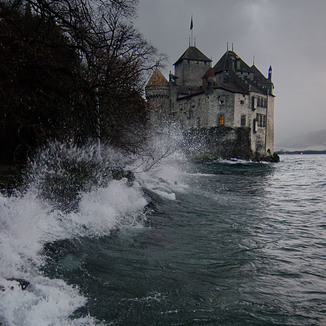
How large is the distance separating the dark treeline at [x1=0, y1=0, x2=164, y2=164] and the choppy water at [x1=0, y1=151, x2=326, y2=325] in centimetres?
246

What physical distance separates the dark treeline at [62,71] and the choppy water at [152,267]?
2.46 m

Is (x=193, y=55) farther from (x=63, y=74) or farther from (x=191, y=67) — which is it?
(x=63, y=74)

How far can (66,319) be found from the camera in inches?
138

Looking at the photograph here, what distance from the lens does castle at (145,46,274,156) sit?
5331 cm

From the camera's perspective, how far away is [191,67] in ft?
206

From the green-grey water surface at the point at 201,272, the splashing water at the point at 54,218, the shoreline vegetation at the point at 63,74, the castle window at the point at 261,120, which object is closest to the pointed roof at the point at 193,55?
the castle window at the point at 261,120

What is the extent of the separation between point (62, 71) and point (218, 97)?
4762 cm

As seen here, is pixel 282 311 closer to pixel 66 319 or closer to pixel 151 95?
pixel 66 319

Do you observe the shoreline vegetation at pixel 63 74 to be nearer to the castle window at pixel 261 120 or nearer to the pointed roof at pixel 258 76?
the castle window at pixel 261 120

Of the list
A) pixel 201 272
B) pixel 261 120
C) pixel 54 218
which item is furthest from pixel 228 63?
pixel 201 272

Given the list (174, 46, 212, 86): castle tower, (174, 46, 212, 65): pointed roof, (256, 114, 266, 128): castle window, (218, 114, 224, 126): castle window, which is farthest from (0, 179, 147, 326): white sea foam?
(174, 46, 212, 65): pointed roof

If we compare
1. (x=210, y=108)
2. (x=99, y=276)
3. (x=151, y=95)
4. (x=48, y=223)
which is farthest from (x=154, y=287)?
(x=151, y=95)

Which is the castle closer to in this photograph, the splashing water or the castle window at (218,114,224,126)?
the castle window at (218,114,224,126)

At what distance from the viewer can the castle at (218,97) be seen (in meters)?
53.3
